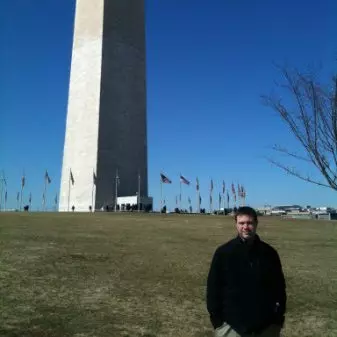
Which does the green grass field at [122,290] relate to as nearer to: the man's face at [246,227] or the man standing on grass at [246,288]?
the man standing on grass at [246,288]

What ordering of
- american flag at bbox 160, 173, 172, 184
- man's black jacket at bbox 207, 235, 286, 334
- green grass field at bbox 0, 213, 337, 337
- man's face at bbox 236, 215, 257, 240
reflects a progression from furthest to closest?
american flag at bbox 160, 173, 172, 184 < green grass field at bbox 0, 213, 337, 337 < man's face at bbox 236, 215, 257, 240 < man's black jacket at bbox 207, 235, 286, 334

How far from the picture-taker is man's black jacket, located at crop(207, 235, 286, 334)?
3.97 meters

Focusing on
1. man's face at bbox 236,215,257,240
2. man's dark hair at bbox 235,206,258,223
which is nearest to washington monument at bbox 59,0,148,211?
man's dark hair at bbox 235,206,258,223

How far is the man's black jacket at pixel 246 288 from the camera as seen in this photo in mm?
3971

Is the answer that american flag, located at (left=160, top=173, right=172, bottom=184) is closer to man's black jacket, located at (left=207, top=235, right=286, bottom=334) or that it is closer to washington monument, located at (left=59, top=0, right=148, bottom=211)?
washington monument, located at (left=59, top=0, right=148, bottom=211)

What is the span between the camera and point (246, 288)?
400 cm

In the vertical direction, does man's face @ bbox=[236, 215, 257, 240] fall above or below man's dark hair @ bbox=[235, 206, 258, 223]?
below

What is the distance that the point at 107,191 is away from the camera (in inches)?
2461

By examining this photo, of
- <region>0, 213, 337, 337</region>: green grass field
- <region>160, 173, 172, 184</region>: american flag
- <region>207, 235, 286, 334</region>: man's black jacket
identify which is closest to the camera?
<region>207, 235, 286, 334</region>: man's black jacket

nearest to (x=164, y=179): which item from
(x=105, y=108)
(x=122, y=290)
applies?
(x=105, y=108)

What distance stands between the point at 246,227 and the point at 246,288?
0.52 m

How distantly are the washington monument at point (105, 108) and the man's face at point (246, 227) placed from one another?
188ft

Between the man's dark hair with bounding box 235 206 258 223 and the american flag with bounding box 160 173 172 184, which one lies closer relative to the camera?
the man's dark hair with bounding box 235 206 258 223

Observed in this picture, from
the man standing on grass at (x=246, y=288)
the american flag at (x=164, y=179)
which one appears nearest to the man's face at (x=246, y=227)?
the man standing on grass at (x=246, y=288)
